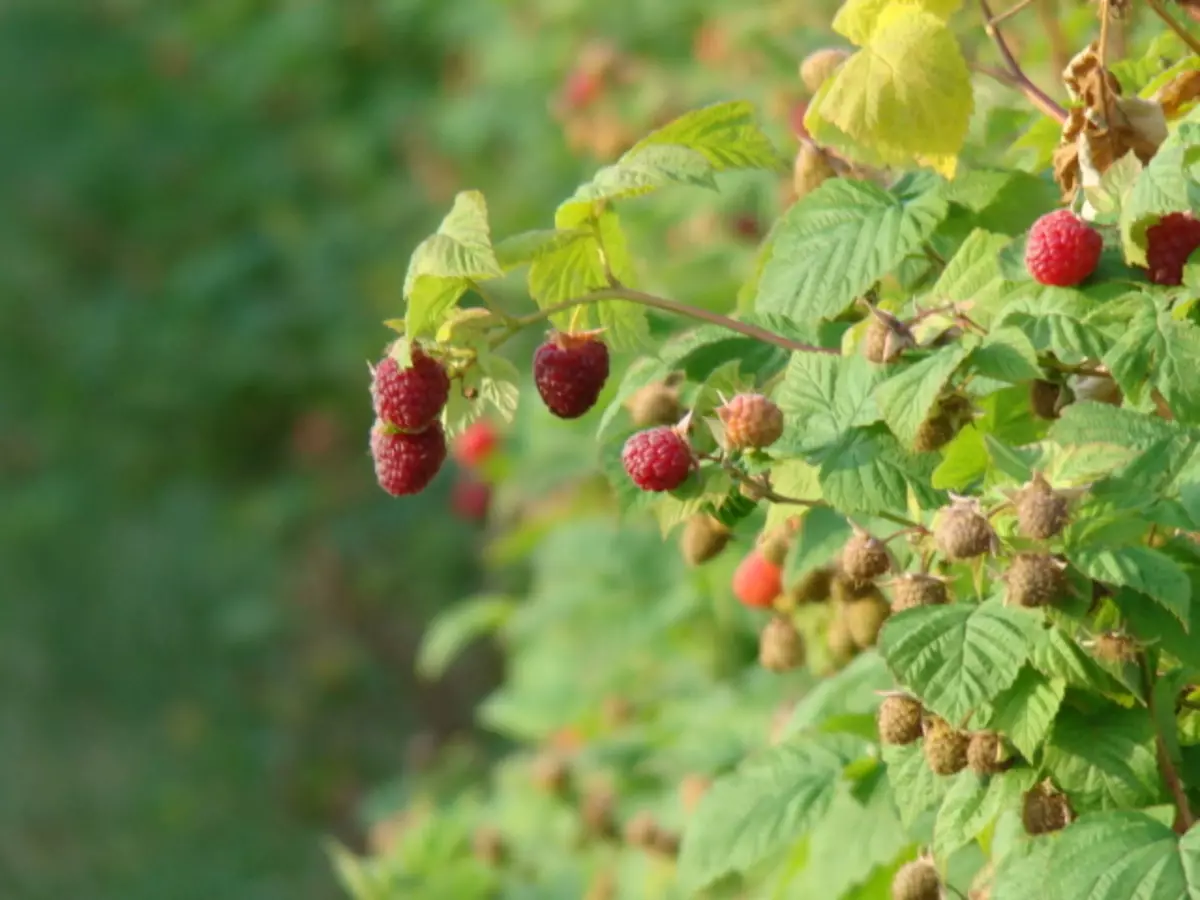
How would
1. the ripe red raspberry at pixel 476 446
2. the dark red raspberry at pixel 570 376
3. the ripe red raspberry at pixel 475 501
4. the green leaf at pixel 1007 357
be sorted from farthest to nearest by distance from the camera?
1. the ripe red raspberry at pixel 475 501
2. the ripe red raspberry at pixel 476 446
3. the dark red raspberry at pixel 570 376
4. the green leaf at pixel 1007 357

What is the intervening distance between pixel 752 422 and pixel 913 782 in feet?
1.01

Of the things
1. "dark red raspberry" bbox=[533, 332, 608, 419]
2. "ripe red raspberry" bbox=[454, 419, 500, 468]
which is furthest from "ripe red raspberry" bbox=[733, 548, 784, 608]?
"ripe red raspberry" bbox=[454, 419, 500, 468]

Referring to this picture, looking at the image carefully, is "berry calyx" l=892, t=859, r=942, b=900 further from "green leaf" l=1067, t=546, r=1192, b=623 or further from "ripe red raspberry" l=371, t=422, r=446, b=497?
"ripe red raspberry" l=371, t=422, r=446, b=497

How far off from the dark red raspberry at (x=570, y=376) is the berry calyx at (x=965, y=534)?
308 millimetres

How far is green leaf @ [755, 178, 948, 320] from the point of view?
4.46ft

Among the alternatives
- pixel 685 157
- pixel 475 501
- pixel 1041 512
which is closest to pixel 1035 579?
pixel 1041 512

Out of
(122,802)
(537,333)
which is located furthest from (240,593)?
(537,333)

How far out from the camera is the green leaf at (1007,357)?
3.95 ft

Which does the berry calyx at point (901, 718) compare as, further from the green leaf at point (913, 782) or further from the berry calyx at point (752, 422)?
the berry calyx at point (752, 422)

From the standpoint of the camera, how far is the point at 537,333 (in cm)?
555

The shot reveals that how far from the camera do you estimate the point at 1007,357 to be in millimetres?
1216

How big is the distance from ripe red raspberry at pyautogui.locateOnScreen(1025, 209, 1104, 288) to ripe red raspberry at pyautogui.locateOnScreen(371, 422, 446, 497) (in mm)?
455

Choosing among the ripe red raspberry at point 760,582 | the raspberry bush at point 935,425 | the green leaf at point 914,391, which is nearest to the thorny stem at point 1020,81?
the raspberry bush at point 935,425

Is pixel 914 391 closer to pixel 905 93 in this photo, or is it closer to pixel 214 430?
pixel 905 93
